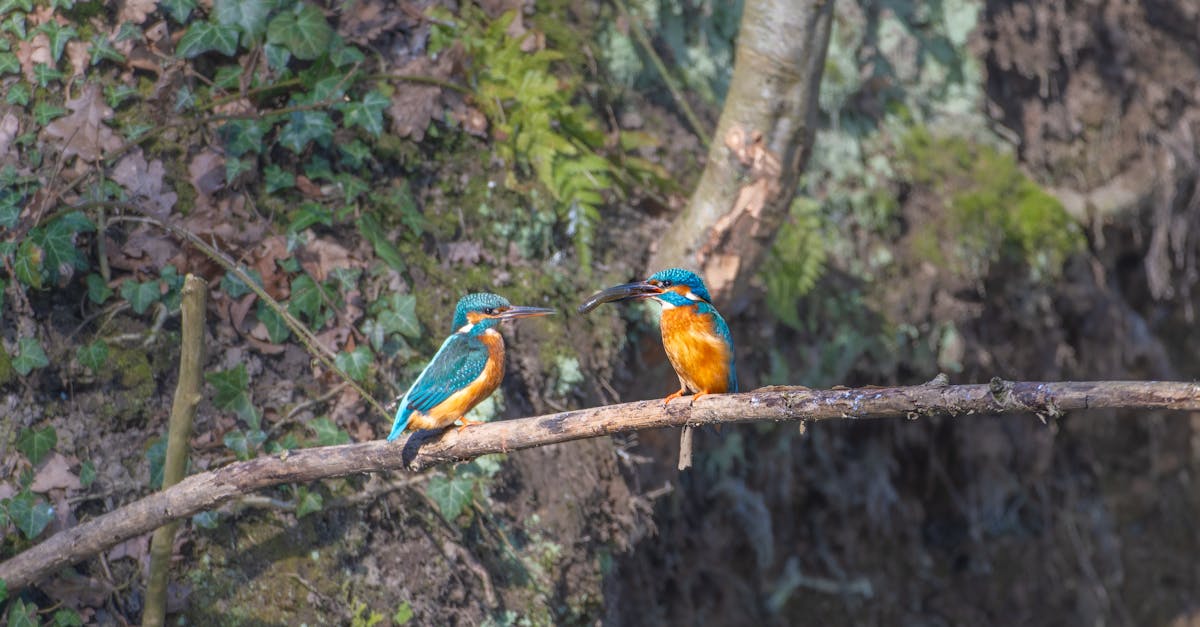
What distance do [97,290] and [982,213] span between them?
4.94 meters

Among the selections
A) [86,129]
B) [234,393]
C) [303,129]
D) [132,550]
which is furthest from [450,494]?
[86,129]

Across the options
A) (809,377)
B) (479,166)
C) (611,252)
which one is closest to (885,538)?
(809,377)

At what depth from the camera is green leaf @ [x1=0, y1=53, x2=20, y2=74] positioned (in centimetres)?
429

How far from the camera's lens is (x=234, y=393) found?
13.6 feet

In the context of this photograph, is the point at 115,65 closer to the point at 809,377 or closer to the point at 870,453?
the point at 809,377

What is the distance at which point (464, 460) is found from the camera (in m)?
3.62

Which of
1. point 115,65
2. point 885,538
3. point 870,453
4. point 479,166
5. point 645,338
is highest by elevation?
point 115,65

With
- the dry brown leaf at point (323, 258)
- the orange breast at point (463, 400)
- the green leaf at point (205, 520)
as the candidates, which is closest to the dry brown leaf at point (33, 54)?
the dry brown leaf at point (323, 258)

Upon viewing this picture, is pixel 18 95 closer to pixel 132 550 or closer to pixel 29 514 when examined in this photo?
pixel 29 514

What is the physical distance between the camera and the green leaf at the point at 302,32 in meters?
4.69

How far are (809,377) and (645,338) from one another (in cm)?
125

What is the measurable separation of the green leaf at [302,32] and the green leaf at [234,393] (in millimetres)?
1379

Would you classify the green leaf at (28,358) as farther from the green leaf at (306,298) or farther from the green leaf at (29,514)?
the green leaf at (306,298)

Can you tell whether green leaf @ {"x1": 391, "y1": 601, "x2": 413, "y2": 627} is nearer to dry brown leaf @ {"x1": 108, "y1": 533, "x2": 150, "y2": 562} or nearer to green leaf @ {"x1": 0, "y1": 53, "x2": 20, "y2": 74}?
dry brown leaf @ {"x1": 108, "y1": 533, "x2": 150, "y2": 562}
